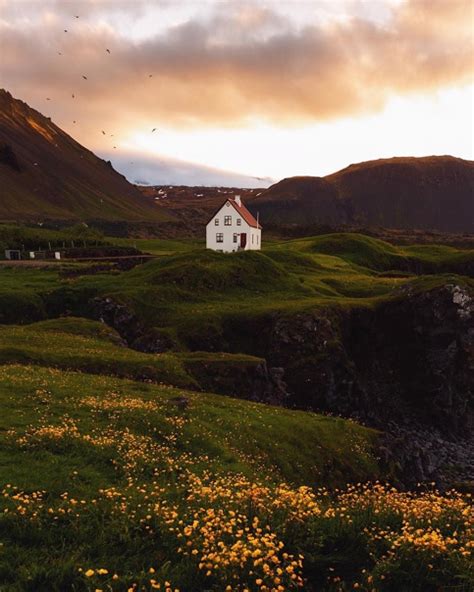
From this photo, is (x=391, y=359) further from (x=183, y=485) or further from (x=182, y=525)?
(x=182, y=525)

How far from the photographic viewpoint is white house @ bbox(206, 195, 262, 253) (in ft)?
365

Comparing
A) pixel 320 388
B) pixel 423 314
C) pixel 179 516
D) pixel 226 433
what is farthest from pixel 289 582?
pixel 423 314

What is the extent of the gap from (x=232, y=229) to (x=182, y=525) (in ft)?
337

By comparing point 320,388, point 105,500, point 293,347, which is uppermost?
point 105,500

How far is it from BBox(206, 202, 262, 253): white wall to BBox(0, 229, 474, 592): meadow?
5457 cm

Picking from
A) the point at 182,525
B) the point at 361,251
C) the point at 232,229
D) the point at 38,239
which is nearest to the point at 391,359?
the point at 182,525

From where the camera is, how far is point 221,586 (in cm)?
953

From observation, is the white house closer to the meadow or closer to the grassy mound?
the grassy mound

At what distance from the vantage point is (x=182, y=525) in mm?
12258

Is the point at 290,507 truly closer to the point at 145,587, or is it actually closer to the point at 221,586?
the point at 221,586

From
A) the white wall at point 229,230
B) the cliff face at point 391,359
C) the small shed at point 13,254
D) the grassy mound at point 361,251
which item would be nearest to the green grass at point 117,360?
the cliff face at point 391,359

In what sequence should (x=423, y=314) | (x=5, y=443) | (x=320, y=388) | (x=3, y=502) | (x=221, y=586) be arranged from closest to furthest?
(x=221, y=586) < (x=3, y=502) < (x=5, y=443) < (x=320, y=388) < (x=423, y=314)

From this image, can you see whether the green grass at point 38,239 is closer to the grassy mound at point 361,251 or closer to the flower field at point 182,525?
the grassy mound at point 361,251

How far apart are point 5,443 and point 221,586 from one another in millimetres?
13120
